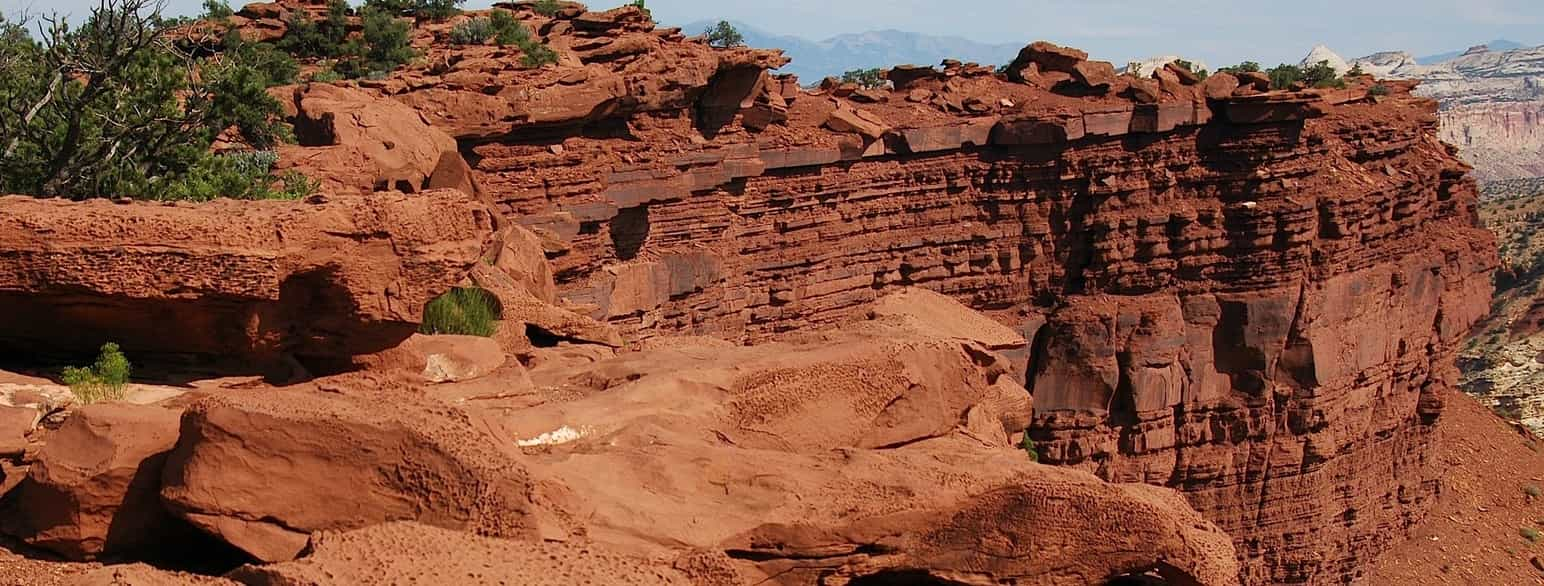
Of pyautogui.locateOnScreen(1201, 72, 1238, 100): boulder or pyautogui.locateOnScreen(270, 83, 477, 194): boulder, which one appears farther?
pyautogui.locateOnScreen(1201, 72, 1238, 100): boulder

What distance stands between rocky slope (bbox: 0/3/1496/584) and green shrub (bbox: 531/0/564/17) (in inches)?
14.9

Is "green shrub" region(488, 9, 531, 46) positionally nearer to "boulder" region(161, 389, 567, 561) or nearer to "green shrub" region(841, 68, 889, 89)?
"green shrub" region(841, 68, 889, 89)

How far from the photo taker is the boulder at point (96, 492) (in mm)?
8336

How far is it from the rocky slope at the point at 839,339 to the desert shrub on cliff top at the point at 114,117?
1203mm

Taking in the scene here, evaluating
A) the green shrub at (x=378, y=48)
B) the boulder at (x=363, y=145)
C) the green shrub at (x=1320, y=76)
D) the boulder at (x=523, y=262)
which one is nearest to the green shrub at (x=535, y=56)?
the green shrub at (x=378, y=48)

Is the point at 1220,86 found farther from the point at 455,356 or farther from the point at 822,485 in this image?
the point at 822,485

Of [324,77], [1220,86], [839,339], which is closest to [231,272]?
[839,339]

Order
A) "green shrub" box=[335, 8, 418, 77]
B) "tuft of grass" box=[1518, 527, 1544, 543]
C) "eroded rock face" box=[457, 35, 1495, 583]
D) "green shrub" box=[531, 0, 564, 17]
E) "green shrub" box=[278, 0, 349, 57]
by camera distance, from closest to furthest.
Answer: "green shrub" box=[335, 8, 418, 77] → "green shrub" box=[278, 0, 349, 57] → "green shrub" box=[531, 0, 564, 17] → "eroded rock face" box=[457, 35, 1495, 583] → "tuft of grass" box=[1518, 527, 1544, 543]

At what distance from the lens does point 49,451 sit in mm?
8438

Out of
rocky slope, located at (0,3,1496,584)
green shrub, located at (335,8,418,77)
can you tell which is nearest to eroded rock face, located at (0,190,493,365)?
rocky slope, located at (0,3,1496,584)

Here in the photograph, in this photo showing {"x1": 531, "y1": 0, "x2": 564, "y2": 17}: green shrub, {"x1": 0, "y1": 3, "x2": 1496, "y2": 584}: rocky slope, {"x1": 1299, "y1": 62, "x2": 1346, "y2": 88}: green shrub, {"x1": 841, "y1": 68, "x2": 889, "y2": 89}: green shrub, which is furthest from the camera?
{"x1": 1299, "y1": 62, "x2": 1346, "y2": 88}: green shrub

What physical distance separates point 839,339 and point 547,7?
19.8 m

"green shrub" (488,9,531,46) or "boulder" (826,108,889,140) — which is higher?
"green shrub" (488,9,531,46)

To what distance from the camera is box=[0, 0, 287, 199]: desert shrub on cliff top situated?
48.1 ft
